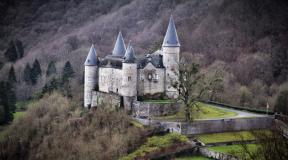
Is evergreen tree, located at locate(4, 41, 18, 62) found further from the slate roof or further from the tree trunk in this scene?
the tree trunk

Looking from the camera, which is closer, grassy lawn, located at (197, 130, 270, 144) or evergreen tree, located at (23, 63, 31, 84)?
grassy lawn, located at (197, 130, 270, 144)

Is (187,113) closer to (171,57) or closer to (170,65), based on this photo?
(170,65)

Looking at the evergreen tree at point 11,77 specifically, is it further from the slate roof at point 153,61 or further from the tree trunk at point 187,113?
the tree trunk at point 187,113

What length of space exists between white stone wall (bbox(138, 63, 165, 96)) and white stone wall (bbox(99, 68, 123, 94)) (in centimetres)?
219

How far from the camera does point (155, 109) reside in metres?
52.7

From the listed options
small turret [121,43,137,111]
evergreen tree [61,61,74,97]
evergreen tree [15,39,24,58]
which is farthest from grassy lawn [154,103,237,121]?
evergreen tree [15,39,24,58]

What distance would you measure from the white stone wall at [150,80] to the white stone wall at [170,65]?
22.1 inches

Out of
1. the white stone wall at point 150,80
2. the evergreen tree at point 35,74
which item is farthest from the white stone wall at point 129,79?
the evergreen tree at point 35,74

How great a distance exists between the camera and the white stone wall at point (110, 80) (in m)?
56.0

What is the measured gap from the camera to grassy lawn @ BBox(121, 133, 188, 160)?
46.7 meters

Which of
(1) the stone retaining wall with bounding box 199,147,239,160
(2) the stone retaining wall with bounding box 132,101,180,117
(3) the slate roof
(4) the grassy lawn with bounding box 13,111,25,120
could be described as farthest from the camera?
(4) the grassy lawn with bounding box 13,111,25,120

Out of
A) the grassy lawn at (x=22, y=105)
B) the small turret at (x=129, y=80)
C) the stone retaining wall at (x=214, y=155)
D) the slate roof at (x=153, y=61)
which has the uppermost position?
the slate roof at (x=153, y=61)

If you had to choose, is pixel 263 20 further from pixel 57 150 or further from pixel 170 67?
pixel 57 150

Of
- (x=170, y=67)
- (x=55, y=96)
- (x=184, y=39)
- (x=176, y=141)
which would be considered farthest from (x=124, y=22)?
(x=176, y=141)
